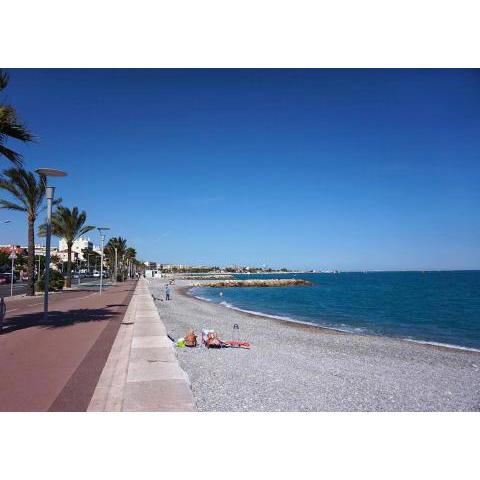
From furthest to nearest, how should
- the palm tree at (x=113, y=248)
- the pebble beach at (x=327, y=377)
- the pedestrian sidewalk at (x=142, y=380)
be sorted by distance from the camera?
the palm tree at (x=113, y=248) → the pebble beach at (x=327, y=377) → the pedestrian sidewalk at (x=142, y=380)

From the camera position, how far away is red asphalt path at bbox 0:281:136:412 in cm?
486

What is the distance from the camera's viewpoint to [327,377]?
7551mm

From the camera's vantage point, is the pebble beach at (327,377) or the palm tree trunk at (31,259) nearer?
the pebble beach at (327,377)

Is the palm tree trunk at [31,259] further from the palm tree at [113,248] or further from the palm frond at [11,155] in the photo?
the palm tree at [113,248]

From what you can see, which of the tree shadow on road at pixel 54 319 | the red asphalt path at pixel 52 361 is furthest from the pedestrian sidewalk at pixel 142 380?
the tree shadow on road at pixel 54 319

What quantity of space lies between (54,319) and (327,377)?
31.3 ft

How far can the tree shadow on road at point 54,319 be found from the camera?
10.9 meters

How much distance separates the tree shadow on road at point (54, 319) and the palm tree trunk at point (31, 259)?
31.6 ft

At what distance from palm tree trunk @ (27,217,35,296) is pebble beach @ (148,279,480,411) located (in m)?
14.6

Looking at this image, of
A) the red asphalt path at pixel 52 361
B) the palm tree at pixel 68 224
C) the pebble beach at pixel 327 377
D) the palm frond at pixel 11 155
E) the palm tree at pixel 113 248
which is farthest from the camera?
the palm tree at pixel 113 248

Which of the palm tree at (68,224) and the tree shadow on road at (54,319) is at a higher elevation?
the palm tree at (68,224)

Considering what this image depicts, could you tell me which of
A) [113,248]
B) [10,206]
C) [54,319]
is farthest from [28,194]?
[113,248]

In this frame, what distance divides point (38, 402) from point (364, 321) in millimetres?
21081
